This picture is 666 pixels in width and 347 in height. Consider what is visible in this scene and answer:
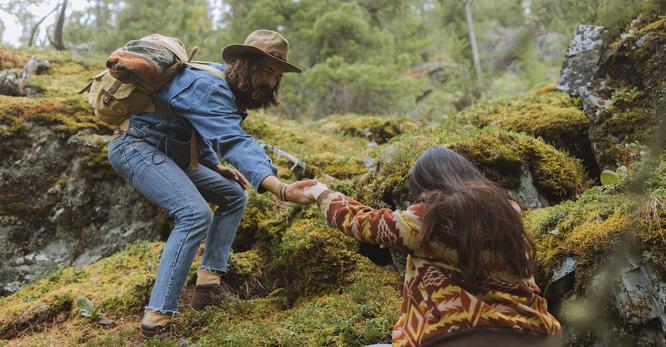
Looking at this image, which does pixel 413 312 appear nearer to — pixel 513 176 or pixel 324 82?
pixel 513 176

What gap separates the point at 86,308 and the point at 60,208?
2.24 meters

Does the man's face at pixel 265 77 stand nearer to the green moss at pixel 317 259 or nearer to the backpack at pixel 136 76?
the backpack at pixel 136 76

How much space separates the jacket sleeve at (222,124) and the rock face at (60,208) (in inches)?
114

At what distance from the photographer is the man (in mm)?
3471

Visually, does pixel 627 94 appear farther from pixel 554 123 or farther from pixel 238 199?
pixel 238 199

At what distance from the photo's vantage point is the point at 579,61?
20.1 ft

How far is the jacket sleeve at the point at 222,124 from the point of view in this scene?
328 centimetres

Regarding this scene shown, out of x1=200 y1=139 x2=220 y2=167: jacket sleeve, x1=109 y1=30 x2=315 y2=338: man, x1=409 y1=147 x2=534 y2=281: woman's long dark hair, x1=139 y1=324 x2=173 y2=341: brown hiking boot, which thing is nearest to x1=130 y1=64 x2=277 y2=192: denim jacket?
x1=109 y1=30 x2=315 y2=338: man

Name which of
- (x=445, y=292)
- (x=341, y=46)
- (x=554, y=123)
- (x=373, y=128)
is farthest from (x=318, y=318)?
(x=341, y=46)

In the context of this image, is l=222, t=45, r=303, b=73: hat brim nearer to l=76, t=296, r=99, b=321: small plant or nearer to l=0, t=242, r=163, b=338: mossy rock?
l=0, t=242, r=163, b=338: mossy rock

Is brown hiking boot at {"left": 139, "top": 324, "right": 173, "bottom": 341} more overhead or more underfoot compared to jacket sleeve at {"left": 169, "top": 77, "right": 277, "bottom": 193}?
more underfoot

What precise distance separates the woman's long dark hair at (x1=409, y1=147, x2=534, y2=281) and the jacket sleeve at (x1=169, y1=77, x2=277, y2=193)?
124 centimetres

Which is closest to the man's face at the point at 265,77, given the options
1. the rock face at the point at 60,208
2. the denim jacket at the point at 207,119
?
the denim jacket at the point at 207,119

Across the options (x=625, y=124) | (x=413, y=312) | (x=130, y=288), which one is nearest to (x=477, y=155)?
(x=625, y=124)
